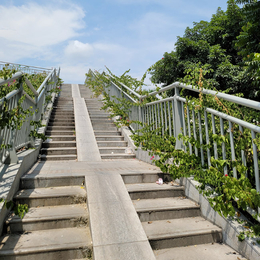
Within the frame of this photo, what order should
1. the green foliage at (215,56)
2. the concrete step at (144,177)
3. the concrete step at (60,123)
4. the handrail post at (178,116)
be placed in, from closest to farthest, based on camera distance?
the concrete step at (144,177), the handrail post at (178,116), the concrete step at (60,123), the green foliage at (215,56)

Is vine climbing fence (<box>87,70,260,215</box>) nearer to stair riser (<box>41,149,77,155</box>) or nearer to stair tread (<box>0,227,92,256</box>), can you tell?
stair tread (<box>0,227,92,256</box>)

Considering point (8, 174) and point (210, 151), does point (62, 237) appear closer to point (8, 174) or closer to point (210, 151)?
point (8, 174)

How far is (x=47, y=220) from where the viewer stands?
102 inches

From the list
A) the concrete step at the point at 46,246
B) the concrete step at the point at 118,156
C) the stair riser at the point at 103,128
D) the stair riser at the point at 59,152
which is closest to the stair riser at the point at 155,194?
the concrete step at the point at 46,246

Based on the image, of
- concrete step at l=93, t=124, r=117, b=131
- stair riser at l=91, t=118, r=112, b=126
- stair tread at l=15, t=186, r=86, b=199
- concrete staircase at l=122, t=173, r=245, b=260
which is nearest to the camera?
concrete staircase at l=122, t=173, r=245, b=260

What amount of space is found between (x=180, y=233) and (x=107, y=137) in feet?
13.7

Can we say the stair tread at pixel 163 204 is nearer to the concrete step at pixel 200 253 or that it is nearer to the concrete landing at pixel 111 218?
the concrete landing at pixel 111 218

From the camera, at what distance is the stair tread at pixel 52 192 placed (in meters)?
2.98

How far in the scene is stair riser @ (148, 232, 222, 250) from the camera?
2453mm

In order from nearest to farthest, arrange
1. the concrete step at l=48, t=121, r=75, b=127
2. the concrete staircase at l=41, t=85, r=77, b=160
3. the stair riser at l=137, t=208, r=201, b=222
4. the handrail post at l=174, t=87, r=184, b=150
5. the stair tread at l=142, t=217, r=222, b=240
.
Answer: the stair tread at l=142, t=217, r=222, b=240
the stair riser at l=137, t=208, r=201, b=222
the handrail post at l=174, t=87, r=184, b=150
the concrete staircase at l=41, t=85, r=77, b=160
the concrete step at l=48, t=121, r=75, b=127

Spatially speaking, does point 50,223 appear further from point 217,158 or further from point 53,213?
point 217,158

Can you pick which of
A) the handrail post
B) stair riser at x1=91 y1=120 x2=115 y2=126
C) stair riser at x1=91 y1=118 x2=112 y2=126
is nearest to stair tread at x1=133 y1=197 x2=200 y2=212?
the handrail post

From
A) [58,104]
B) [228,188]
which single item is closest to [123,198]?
[228,188]

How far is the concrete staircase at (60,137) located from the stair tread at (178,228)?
300 centimetres
